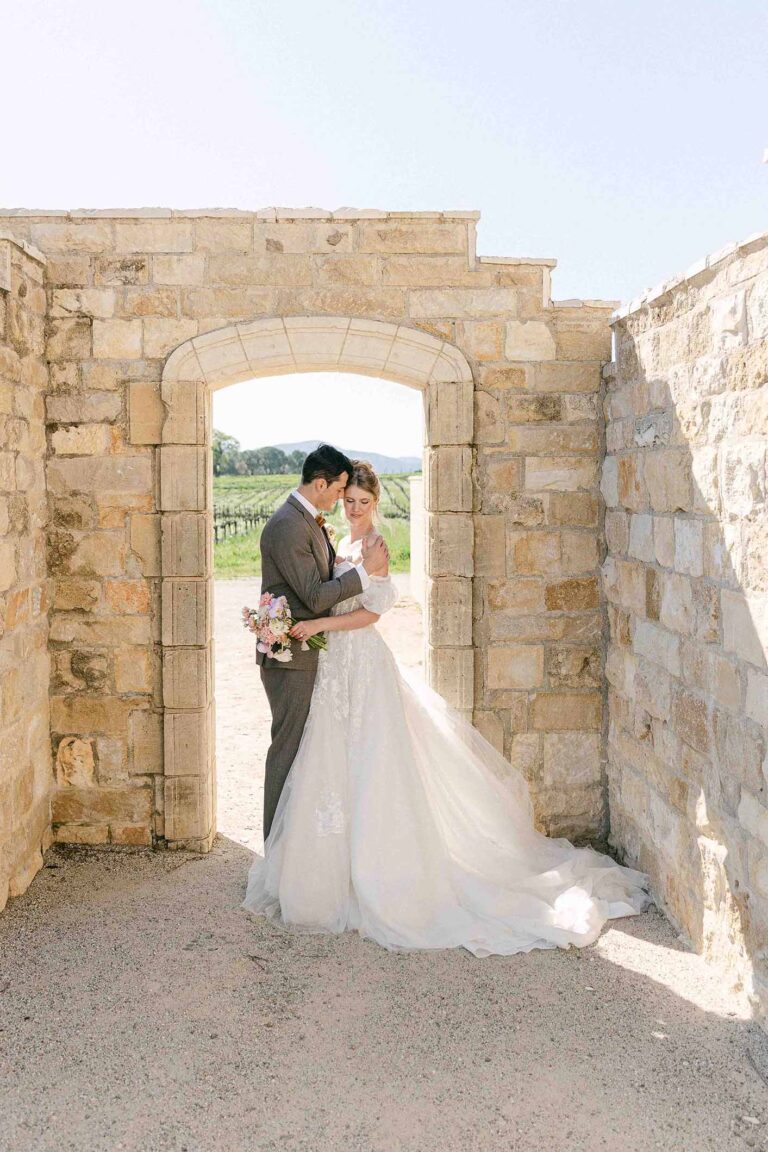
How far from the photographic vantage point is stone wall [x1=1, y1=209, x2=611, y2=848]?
14.7 ft

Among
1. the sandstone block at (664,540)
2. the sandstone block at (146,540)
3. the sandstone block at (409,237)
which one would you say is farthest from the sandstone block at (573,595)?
the sandstone block at (146,540)

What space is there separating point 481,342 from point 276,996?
2.98 m

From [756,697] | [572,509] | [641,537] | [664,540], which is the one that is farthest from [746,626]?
[572,509]

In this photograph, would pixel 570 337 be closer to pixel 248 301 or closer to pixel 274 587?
pixel 248 301

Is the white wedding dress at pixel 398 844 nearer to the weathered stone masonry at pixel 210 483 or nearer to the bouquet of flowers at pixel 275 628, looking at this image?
the bouquet of flowers at pixel 275 628

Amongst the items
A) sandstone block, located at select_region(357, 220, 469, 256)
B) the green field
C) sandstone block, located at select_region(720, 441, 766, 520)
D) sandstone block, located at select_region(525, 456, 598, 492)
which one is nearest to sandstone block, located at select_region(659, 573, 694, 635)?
sandstone block, located at select_region(720, 441, 766, 520)

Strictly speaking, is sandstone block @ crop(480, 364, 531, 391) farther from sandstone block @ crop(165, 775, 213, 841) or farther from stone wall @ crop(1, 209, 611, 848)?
sandstone block @ crop(165, 775, 213, 841)

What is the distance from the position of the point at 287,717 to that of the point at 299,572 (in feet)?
2.04

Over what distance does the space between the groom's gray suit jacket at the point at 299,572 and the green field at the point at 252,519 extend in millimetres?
5778

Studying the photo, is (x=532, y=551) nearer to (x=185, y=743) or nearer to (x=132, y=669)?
(x=185, y=743)

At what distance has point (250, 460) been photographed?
5019 cm

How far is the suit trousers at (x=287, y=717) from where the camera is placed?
400cm

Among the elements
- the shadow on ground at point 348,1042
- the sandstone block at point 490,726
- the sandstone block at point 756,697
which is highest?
the sandstone block at point 756,697

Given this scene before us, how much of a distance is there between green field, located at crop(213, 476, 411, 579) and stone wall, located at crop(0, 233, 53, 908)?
552 centimetres
